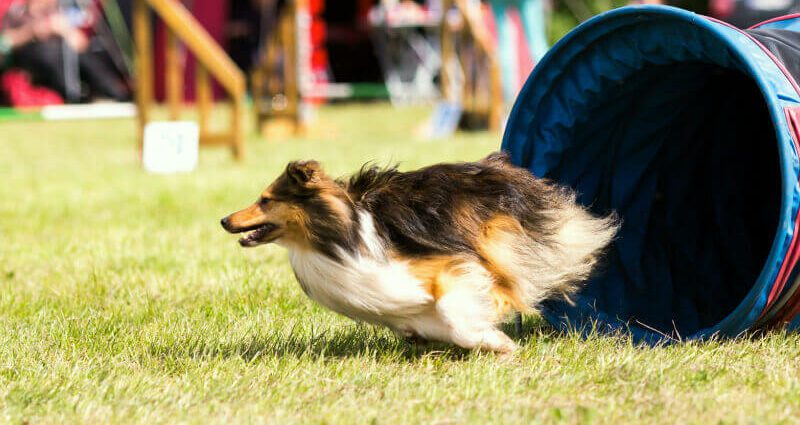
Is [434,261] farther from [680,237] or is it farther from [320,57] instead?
[320,57]

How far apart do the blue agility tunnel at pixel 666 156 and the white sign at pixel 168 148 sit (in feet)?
19.9

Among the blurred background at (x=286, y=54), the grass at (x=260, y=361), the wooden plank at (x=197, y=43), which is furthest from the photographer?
the blurred background at (x=286, y=54)

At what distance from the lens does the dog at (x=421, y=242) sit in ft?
12.7

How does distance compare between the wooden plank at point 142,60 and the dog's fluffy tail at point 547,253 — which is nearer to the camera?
the dog's fluffy tail at point 547,253

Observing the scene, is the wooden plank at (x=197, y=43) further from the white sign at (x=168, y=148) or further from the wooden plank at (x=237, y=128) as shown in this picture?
the white sign at (x=168, y=148)

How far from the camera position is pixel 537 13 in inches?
516

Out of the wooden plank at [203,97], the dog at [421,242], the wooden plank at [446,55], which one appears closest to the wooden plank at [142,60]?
the wooden plank at [203,97]

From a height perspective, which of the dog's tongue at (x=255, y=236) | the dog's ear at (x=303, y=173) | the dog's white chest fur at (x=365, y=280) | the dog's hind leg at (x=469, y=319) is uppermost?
the dog's ear at (x=303, y=173)

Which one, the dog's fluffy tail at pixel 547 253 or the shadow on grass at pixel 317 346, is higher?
the dog's fluffy tail at pixel 547 253

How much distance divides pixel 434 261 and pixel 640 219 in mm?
1517

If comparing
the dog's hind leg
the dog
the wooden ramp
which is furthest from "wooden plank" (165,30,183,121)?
the dog's hind leg

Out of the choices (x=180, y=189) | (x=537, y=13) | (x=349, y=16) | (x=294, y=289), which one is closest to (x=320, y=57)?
(x=349, y=16)

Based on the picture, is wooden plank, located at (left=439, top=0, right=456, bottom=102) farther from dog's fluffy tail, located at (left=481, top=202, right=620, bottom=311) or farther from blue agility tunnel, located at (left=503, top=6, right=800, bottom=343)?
dog's fluffy tail, located at (left=481, top=202, right=620, bottom=311)

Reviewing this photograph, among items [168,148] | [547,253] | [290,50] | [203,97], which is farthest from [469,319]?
[290,50]
